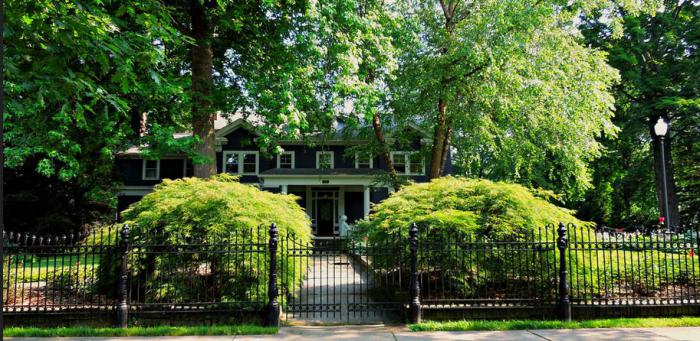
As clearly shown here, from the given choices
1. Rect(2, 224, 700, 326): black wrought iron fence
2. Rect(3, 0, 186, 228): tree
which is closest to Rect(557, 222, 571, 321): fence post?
Rect(2, 224, 700, 326): black wrought iron fence

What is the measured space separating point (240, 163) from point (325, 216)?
645 cm

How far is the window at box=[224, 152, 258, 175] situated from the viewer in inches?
1153

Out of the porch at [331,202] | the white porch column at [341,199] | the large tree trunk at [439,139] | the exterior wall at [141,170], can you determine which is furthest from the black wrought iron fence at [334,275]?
the exterior wall at [141,170]

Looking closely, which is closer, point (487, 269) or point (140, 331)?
point (140, 331)

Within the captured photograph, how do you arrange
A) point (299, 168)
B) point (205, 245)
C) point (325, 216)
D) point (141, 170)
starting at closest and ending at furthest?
point (205, 245)
point (299, 168)
point (325, 216)
point (141, 170)

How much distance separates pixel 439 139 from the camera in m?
20.0

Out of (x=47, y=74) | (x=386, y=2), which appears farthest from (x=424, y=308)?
(x=386, y=2)

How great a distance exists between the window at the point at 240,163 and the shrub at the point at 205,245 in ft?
66.1

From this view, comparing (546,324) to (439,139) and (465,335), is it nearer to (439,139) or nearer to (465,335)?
(465,335)

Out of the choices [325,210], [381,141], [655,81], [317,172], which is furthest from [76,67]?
[655,81]

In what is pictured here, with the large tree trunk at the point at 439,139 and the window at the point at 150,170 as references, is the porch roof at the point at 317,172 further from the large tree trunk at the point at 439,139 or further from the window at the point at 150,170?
the window at the point at 150,170

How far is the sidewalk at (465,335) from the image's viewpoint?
6.86 metres

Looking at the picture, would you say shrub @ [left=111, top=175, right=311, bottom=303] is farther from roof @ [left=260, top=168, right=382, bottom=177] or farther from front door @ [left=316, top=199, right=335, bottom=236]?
front door @ [left=316, top=199, right=335, bottom=236]

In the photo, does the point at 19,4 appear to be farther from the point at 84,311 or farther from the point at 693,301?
the point at 693,301
